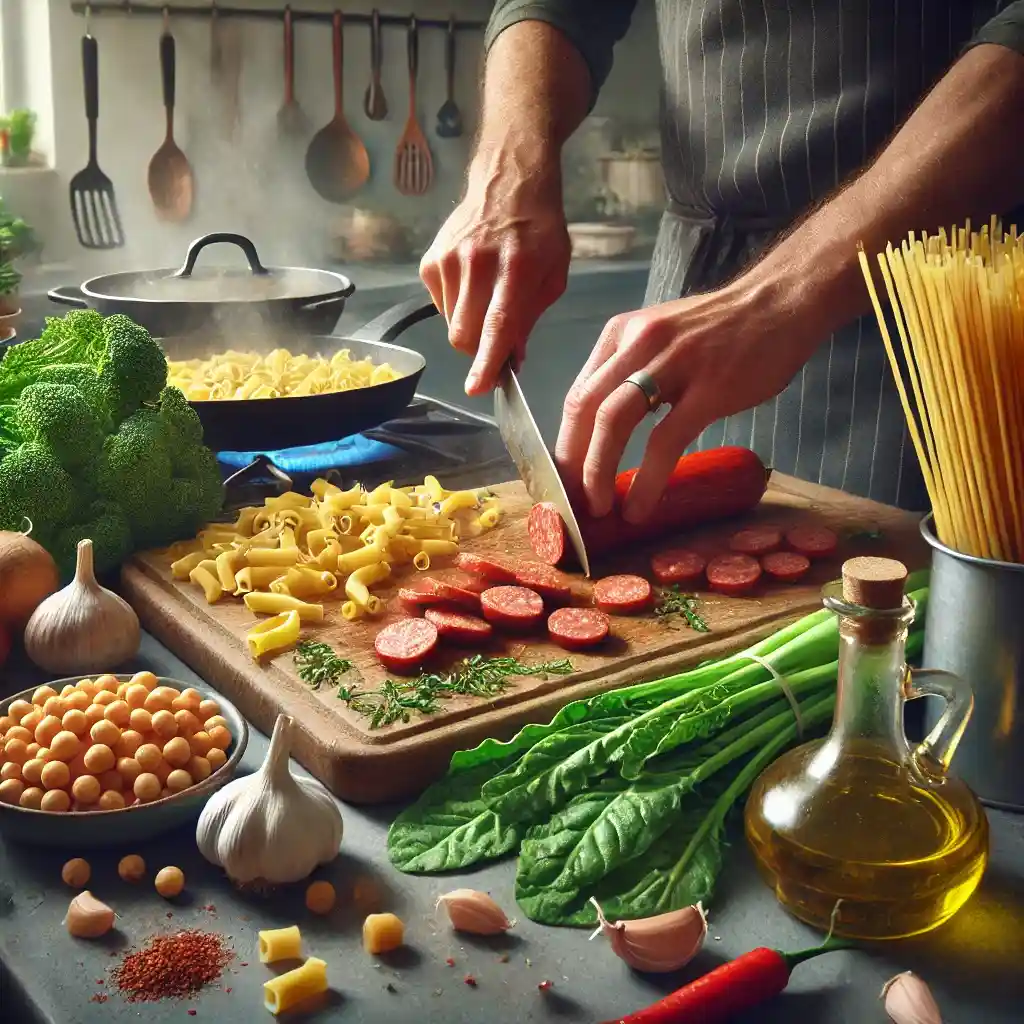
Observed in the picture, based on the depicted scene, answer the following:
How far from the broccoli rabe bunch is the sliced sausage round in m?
0.42

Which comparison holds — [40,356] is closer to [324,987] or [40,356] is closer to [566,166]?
[324,987]

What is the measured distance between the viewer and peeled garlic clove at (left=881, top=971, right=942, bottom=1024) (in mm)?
817

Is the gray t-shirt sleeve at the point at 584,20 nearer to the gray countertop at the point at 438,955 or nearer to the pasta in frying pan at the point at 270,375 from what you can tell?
the pasta in frying pan at the point at 270,375

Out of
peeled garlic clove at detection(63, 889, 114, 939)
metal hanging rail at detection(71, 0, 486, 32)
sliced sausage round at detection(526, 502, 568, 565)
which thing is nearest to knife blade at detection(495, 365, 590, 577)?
sliced sausage round at detection(526, 502, 568, 565)

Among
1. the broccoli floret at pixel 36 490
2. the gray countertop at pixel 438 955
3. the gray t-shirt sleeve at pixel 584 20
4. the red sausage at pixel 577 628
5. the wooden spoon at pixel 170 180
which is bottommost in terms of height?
the gray countertop at pixel 438 955

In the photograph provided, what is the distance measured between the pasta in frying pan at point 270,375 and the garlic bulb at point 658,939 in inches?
46.5

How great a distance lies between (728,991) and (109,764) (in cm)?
51

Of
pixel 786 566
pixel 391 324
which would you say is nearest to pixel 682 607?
pixel 786 566

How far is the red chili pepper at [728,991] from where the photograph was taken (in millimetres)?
818

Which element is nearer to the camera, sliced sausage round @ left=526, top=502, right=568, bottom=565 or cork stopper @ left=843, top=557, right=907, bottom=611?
cork stopper @ left=843, top=557, right=907, bottom=611

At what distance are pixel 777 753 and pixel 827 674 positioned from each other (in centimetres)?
9

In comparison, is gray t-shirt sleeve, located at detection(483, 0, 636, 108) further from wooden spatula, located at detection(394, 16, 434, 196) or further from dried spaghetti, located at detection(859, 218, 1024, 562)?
wooden spatula, located at detection(394, 16, 434, 196)

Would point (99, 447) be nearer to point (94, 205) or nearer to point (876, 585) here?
point (876, 585)

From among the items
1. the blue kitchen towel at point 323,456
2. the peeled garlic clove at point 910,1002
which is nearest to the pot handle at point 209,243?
the blue kitchen towel at point 323,456
